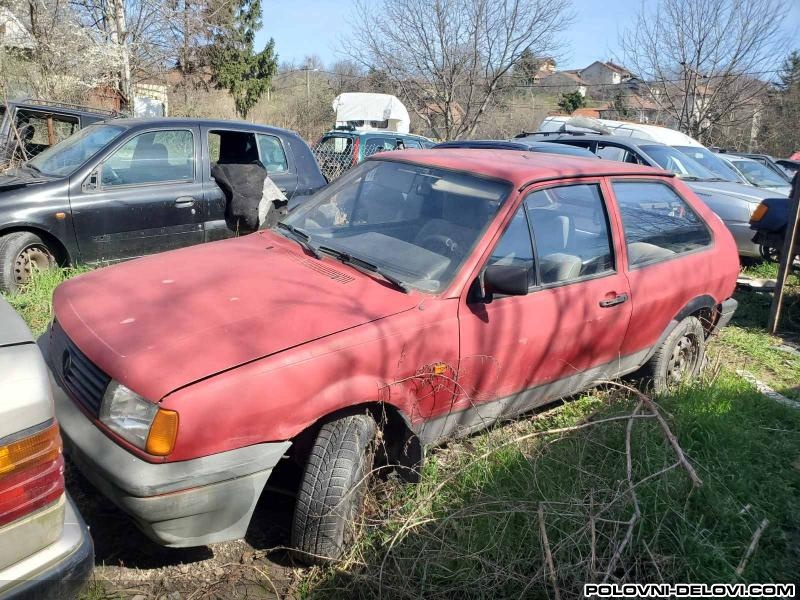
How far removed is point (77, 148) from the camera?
578 centimetres

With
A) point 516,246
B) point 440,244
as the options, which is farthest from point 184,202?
point 516,246

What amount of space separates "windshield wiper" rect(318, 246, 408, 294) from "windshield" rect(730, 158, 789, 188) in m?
10.2

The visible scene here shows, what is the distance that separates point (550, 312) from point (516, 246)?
39 cm

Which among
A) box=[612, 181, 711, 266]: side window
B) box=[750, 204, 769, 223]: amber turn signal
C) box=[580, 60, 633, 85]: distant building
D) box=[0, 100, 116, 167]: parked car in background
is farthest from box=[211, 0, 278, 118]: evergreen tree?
box=[580, 60, 633, 85]: distant building

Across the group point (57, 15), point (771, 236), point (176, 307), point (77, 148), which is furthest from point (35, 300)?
point (57, 15)

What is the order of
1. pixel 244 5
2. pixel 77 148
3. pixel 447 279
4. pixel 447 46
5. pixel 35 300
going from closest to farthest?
pixel 447 279, pixel 35 300, pixel 77 148, pixel 447 46, pixel 244 5

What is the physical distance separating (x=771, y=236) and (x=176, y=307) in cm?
635

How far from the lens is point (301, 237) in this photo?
3.48 m

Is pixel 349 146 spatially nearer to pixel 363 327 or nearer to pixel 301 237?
pixel 301 237

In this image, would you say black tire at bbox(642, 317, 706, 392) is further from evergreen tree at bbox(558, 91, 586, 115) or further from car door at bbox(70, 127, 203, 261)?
evergreen tree at bbox(558, 91, 586, 115)

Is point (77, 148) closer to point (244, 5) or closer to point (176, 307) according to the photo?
point (176, 307)

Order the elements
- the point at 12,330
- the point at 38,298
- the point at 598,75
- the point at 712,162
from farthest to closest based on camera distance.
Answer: the point at 598,75 → the point at 712,162 → the point at 38,298 → the point at 12,330

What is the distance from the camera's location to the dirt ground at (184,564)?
2.44 metres

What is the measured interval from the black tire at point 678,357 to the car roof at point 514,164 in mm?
1095
